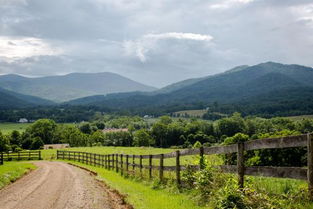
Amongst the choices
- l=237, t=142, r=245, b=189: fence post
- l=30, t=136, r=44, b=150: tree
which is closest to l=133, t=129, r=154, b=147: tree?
l=30, t=136, r=44, b=150: tree

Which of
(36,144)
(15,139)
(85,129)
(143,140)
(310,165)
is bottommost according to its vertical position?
(143,140)

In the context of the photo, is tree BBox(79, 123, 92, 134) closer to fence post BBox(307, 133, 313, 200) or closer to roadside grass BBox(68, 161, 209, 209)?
roadside grass BBox(68, 161, 209, 209)

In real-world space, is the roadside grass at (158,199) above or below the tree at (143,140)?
above

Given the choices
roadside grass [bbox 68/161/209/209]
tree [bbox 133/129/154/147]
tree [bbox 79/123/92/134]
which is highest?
tree [bbox 79/123/92/134]

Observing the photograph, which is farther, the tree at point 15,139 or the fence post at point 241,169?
the tree at point 15,139

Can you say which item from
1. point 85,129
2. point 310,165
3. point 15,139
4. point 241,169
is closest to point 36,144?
point 15,139

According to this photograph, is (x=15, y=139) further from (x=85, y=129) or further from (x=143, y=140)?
(x=85, y=129)

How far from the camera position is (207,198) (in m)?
10.3

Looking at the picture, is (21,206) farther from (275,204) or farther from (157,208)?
(275,204)

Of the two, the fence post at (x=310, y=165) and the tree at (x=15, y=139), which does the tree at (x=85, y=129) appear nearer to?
the tree at (x=15, y=139)

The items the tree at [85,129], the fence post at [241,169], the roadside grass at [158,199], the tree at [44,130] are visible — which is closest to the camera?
the fence post at [241,169]

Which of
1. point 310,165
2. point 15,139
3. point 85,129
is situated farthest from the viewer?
point 85,129

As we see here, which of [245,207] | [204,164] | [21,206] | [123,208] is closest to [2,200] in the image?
[21,206]

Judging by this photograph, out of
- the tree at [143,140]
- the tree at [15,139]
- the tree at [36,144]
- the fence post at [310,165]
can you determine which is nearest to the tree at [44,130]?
the tree at [15,139]
